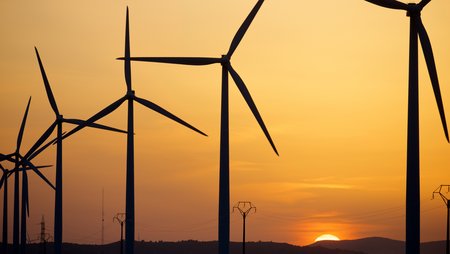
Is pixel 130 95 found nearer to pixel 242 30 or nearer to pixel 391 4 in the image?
pixel 242 30

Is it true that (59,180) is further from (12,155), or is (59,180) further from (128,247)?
(12,155)

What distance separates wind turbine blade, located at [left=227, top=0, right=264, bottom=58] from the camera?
7756cm

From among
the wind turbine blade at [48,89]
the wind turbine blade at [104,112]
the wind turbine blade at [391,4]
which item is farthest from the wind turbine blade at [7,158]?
the wind turbine blade at [391,4]

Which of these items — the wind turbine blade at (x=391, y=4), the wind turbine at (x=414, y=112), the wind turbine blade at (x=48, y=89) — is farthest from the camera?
the wind turbine blade at (x=48, y=89)

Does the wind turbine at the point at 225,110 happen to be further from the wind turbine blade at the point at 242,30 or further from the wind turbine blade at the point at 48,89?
the wind turbine blade at the point at 48,89

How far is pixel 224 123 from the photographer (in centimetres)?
7375

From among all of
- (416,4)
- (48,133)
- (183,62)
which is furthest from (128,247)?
(416,4)

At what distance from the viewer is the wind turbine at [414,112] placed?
52.9m

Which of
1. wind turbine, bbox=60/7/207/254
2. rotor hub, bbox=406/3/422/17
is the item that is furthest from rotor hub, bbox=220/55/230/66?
rotor hub, bbox=406/3/422/17

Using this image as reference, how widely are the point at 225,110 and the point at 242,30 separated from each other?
23.9ft

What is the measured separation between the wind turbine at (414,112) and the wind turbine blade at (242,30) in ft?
58.8

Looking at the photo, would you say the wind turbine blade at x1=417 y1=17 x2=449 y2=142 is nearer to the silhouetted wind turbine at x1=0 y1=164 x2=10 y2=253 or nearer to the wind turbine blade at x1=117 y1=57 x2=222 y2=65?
the wind turbine blade at x1=117 y1=57 x2=222 y2=65

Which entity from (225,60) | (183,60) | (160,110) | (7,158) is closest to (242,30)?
(225,60)

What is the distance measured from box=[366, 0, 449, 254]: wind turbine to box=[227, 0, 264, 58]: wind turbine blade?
17.9 metres
